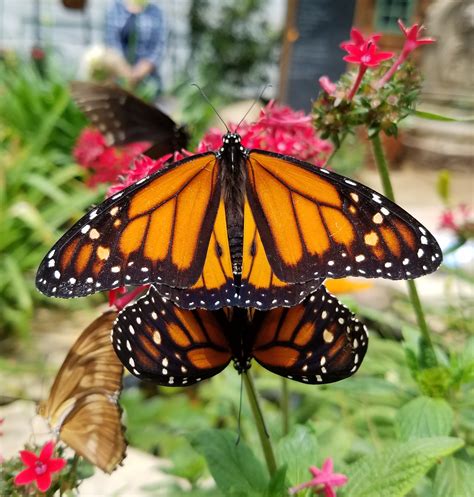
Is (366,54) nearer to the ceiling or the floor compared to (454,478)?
nearer to the ceiling

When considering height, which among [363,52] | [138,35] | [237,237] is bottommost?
[237,237]

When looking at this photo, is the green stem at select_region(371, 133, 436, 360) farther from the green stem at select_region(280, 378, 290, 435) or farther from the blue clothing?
the blue clothing

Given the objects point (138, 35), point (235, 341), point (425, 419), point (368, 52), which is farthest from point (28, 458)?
point (138, 35)

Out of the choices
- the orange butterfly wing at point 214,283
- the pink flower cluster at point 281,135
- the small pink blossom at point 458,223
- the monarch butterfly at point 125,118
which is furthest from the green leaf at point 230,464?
the small pink blossom at point 458,223

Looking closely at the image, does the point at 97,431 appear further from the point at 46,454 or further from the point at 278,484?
the point at 278,484

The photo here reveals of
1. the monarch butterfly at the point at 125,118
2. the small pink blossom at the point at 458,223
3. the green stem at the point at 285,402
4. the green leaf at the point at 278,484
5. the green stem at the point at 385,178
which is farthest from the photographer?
the small pink blossom at the point at 458,223

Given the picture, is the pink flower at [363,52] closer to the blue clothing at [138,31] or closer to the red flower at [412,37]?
the red flower at [412,37]

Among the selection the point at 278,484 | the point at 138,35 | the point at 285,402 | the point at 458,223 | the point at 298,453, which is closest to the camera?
the point at 278,484
